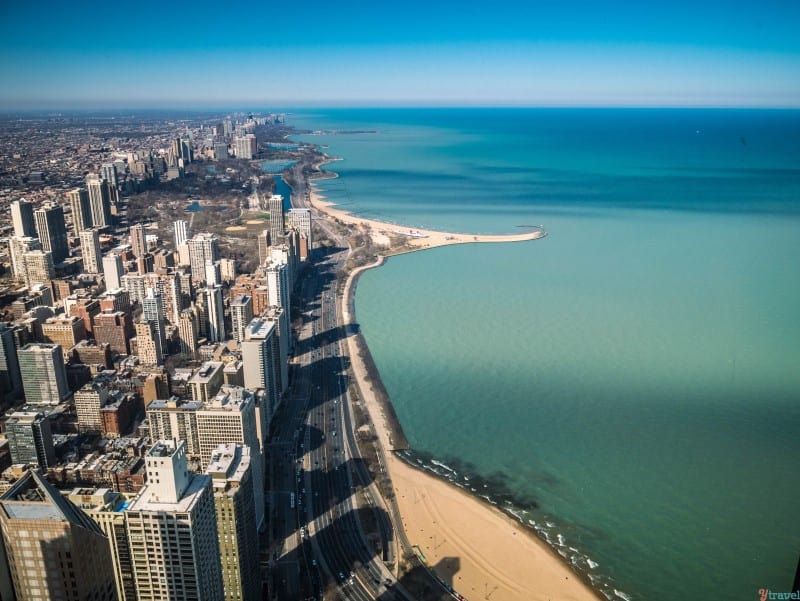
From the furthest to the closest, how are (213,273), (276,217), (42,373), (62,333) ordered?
(276,217) < (213,273) < (62,333) < (42,373)

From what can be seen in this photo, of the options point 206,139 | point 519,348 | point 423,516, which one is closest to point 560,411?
point 519,348

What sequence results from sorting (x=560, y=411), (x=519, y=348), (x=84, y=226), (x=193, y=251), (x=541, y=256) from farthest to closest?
(x=84, y=226) < (x=541, y=256) < (x=193, y=251) < (x=519, y=348) < (x=560, y=411)

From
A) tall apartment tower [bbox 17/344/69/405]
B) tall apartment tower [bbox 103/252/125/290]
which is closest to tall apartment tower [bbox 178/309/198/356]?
tall apartment tower [bbox 17/344/69/405]

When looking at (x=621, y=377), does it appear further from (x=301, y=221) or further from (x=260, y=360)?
(x=301, y=221)

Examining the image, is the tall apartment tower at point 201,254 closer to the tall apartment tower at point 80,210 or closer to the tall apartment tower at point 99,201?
the tall apartment tower at point 80,210

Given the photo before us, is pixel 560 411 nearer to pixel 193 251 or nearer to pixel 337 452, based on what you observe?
pixel 337 452

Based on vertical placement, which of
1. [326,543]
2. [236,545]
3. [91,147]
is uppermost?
[91,147]

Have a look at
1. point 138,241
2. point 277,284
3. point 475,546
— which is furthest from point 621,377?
point 138,241
